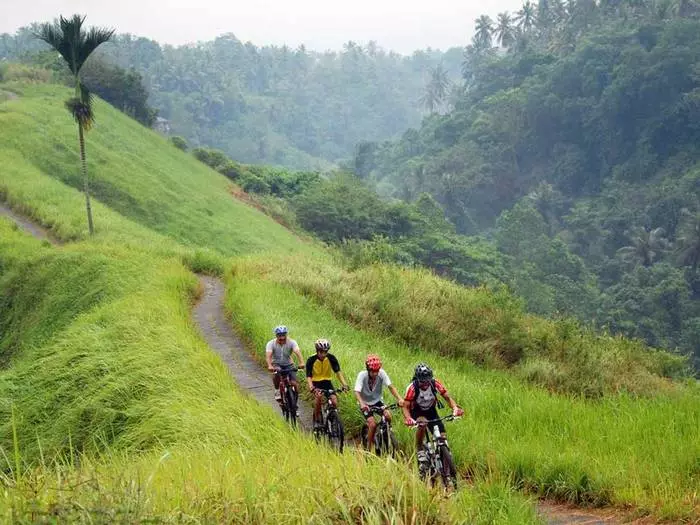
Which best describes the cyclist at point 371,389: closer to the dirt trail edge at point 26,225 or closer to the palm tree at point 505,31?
the dirt trail edge at point 26,225

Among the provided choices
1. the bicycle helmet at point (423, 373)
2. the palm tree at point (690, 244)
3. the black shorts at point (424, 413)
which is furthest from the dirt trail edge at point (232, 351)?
the palm tree at point (690, 244)

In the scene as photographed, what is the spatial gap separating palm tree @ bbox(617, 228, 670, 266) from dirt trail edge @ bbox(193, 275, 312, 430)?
5350 cm

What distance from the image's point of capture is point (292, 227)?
172 feet

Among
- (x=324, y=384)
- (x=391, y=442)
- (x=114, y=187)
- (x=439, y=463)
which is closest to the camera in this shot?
(x=439, y=463)

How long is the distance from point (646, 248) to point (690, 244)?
4.35 meters

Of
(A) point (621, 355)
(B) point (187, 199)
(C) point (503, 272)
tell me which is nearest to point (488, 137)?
(C) point (503, 272)

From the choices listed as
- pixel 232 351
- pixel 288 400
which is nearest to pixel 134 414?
pixel 288 400

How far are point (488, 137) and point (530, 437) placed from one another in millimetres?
93122

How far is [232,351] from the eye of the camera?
50.2ft

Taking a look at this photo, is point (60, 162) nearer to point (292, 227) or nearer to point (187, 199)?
point (187, 199)

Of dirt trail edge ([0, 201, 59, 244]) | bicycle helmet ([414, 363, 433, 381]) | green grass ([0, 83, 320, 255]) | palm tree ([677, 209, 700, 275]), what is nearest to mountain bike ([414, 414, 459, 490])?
bicycle helmet ([414, 363, 433, 381])

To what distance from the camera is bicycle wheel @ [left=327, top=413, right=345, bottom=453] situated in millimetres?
9586

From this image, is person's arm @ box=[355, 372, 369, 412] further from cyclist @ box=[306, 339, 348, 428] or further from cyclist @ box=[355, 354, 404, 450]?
cyclist @ box=[306, 339, 348, 428]

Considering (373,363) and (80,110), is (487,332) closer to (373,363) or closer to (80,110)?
(373,363)
